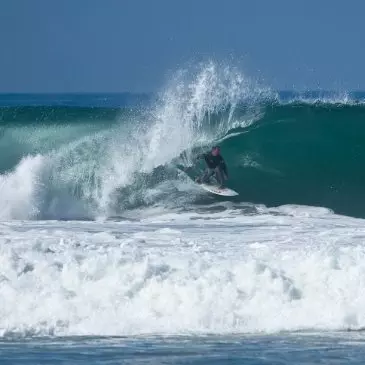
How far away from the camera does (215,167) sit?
16.4 metres

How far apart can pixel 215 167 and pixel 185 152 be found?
110 cm

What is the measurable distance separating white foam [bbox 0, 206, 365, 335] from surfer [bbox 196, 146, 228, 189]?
16.8 feet

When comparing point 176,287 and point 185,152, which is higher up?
point 185,152

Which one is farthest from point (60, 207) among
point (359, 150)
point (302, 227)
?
point (359, 150)

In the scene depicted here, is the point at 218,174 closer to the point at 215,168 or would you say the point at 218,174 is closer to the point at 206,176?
the point at 215,168

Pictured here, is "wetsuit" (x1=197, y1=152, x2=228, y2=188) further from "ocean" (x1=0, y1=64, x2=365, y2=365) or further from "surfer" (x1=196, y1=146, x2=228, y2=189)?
"ocean" (x1=0, y1=64, x2=365, y2=365)

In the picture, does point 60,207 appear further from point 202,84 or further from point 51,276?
point 51,276

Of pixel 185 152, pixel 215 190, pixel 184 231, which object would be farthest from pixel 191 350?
pixel 185 152

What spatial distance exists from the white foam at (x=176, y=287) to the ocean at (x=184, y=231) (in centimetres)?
2

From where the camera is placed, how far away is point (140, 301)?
919 cm

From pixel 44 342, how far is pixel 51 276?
144 centimetres

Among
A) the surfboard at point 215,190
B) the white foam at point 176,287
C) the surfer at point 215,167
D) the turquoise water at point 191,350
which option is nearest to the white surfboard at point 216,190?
the surfboard at point 215,190

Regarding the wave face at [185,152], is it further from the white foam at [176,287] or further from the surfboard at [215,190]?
the white foam at [176,287]

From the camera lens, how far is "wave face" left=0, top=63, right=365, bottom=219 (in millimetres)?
16312
